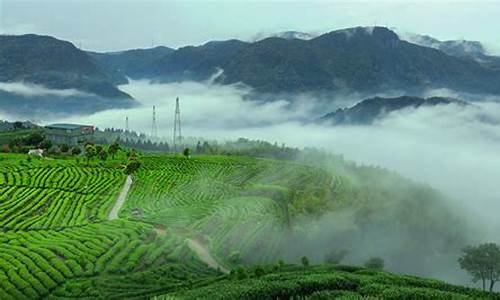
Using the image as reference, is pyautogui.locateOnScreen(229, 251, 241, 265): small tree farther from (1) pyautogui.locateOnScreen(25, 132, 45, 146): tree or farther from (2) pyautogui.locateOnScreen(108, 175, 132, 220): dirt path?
(1) pyautogui.locateOnScreen(25, 132, 45, 146): tree

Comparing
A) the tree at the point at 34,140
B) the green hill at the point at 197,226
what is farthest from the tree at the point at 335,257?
the tree at the point at 34,140

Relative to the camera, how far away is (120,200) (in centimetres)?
9512

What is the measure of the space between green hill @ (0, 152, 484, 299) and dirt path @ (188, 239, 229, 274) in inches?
7.1

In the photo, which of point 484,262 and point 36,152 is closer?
point 484,262

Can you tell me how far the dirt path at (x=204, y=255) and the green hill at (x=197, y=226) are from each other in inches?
7.1

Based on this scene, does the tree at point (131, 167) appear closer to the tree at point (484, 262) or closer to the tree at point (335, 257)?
the tree at point (335, 257)

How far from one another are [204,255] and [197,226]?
10.8m

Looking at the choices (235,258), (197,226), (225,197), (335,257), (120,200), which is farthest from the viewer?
(225,197)

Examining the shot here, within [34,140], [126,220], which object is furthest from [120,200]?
[34,140]

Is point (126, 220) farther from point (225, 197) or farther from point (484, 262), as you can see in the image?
point (484, 262)

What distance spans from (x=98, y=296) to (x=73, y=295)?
2.57 m

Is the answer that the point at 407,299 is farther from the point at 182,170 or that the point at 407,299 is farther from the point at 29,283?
the point at 182,170

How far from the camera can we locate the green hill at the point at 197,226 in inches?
1980

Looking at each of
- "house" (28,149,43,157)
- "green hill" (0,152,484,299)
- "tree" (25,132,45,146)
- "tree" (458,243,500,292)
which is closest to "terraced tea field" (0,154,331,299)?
"green hill" (0,152,484,299)
